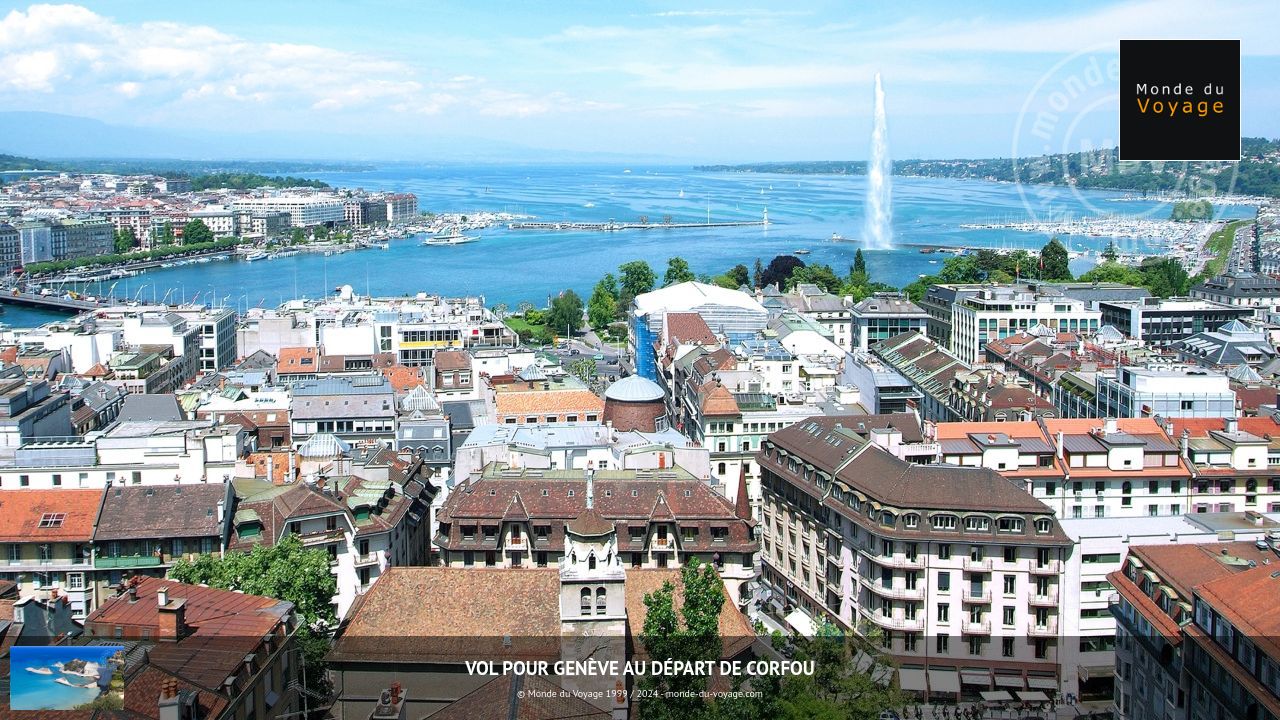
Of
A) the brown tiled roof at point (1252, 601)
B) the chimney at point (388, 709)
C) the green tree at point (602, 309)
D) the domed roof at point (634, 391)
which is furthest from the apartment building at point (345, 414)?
the green tree at point (602, 309)

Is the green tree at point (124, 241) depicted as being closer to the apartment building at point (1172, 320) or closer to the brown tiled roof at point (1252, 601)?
the apartment building at point (1172, 320)

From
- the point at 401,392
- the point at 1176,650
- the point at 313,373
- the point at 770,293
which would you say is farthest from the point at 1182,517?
the point at 770,293

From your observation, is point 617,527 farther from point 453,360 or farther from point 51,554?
point 453,360

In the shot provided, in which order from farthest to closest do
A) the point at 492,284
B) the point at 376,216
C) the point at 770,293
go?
the point at 376,216
the point at 492,284
the point at 770,293

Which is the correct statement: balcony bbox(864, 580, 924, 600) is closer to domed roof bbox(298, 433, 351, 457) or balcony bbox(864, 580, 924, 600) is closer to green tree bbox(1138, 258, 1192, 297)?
domed roof bbox(298, 433, 351, 457)

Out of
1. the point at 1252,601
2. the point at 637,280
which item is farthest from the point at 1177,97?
the point at 637,280

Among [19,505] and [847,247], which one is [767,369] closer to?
[19,505]
